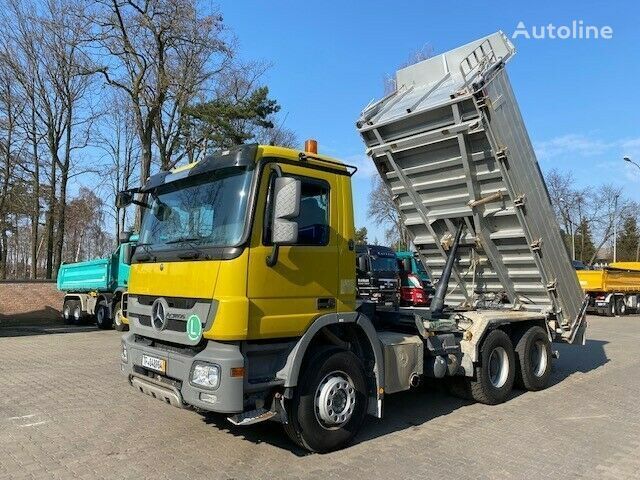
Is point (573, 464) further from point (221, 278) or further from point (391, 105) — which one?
point (391, 105)

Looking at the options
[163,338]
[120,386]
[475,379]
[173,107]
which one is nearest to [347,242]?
[163,338]

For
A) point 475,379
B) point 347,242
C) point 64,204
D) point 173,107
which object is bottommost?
point 475,379

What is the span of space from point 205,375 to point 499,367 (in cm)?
448

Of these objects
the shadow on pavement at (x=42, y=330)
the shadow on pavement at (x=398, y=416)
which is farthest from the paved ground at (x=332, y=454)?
the shadow on pavement at (x=42, y=330)

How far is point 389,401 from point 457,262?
2370 millimetres

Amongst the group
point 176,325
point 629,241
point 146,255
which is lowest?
point 176,325

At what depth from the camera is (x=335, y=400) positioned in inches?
196

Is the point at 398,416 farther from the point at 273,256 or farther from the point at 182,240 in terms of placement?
the point at 182,240

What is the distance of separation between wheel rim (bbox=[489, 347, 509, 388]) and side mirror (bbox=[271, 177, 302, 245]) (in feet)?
13.0

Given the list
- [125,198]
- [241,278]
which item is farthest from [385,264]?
[241,278]

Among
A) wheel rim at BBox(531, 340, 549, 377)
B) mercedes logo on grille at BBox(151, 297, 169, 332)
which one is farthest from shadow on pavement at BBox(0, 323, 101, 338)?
wheel rim at BBox(531, 340, 549, 377)

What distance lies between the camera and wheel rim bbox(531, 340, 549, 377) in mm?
7738

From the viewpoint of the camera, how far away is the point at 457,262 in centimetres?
801

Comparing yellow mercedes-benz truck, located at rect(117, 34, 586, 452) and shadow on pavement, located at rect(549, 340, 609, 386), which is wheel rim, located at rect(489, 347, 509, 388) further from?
shadow on pavement, located at rect(549, 340, 609, 386)
